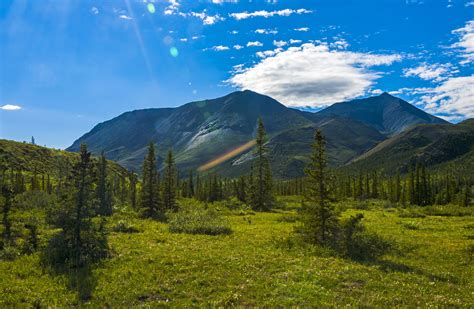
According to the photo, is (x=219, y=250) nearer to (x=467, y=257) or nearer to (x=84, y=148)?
(x=84, y=148)

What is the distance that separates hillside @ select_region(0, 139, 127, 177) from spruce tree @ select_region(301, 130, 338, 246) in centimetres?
12556

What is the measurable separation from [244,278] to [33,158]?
531ft

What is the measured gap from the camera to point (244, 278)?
634 inches

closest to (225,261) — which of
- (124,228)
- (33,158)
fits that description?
(124,228)

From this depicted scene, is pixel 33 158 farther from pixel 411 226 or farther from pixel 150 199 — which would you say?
pixel 411 226

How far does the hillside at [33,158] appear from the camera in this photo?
134m

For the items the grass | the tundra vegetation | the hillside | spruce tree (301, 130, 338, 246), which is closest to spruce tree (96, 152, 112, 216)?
the tundra vegetation

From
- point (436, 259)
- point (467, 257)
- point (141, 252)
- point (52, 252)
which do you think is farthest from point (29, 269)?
point (467, 257)

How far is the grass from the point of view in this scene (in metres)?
13.5

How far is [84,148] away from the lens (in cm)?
2222

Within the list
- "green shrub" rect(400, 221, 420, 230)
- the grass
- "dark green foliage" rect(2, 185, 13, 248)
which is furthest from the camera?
"green shrub" rect(400, 221, 420, 230)

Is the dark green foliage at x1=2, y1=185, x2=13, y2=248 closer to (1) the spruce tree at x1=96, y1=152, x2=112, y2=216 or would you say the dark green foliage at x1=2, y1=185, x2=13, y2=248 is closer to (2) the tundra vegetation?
(2) the tundra vegetation

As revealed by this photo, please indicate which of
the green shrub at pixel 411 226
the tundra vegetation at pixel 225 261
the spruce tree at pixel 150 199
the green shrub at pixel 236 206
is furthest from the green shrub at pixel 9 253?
the green shrub at pixel 236 206

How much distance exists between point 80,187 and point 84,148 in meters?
3.17
